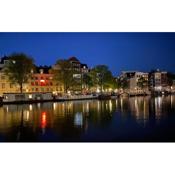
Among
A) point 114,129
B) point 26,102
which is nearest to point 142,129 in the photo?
point 114,129

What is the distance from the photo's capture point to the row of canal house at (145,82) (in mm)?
47156

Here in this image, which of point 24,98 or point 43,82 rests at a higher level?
point 43,82

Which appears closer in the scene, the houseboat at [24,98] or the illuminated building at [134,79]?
the houseboat at [24,98]

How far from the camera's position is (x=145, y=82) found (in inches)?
1946

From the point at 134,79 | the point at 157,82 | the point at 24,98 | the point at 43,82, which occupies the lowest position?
the point at 24,98

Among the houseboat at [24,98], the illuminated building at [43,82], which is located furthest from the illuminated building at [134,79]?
the houseboat at [24,98]

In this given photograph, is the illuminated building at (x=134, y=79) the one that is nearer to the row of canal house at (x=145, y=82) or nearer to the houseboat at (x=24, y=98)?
the row of canal house at (x=145, y=82)

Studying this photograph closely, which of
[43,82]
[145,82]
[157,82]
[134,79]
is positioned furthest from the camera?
[134,79]

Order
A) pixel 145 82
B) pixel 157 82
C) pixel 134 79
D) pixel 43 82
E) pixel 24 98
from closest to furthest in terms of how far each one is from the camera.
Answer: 1. pixel 24 98
2. pixel 43 82
3. pixel 157 82
4. pixel 145 82
5. pixel 134 79

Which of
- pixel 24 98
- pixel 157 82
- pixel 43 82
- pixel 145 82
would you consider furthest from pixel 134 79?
pixel 24 98

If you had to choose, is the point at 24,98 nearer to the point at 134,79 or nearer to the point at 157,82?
the point at 157,82
